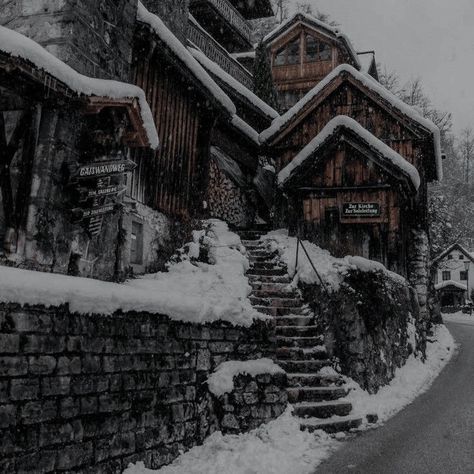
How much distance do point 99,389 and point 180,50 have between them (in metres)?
7.84

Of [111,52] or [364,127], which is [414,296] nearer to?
[364,127]

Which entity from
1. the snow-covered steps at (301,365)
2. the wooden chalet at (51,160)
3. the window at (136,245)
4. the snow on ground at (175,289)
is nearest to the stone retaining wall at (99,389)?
the snow on ground at (175,289)

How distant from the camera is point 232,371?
7527mm

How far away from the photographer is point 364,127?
678 inches

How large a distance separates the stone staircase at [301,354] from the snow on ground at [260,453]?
0.38 m

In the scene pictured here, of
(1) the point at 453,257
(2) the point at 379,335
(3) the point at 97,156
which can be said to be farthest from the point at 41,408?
(1) the point at 453,257

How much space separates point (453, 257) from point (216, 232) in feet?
144

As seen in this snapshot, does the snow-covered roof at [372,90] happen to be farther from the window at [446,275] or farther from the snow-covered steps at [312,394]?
the window at [446,275]

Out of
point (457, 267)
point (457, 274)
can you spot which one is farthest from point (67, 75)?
point (457, 274)

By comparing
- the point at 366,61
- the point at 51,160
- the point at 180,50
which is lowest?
the point at 51,160

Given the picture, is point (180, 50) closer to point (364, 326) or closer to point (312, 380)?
point (364, 326)

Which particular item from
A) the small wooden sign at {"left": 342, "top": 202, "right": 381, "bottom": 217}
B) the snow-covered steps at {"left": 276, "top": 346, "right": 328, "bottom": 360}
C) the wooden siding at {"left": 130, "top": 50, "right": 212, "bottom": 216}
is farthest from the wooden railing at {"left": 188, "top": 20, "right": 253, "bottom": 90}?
the snow-covered steps at {"left": 276, "top": 346, "right": 328, "bottom": 360}

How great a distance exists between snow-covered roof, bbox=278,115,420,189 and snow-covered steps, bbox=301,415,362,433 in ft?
29.6

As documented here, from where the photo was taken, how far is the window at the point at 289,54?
24.6m
